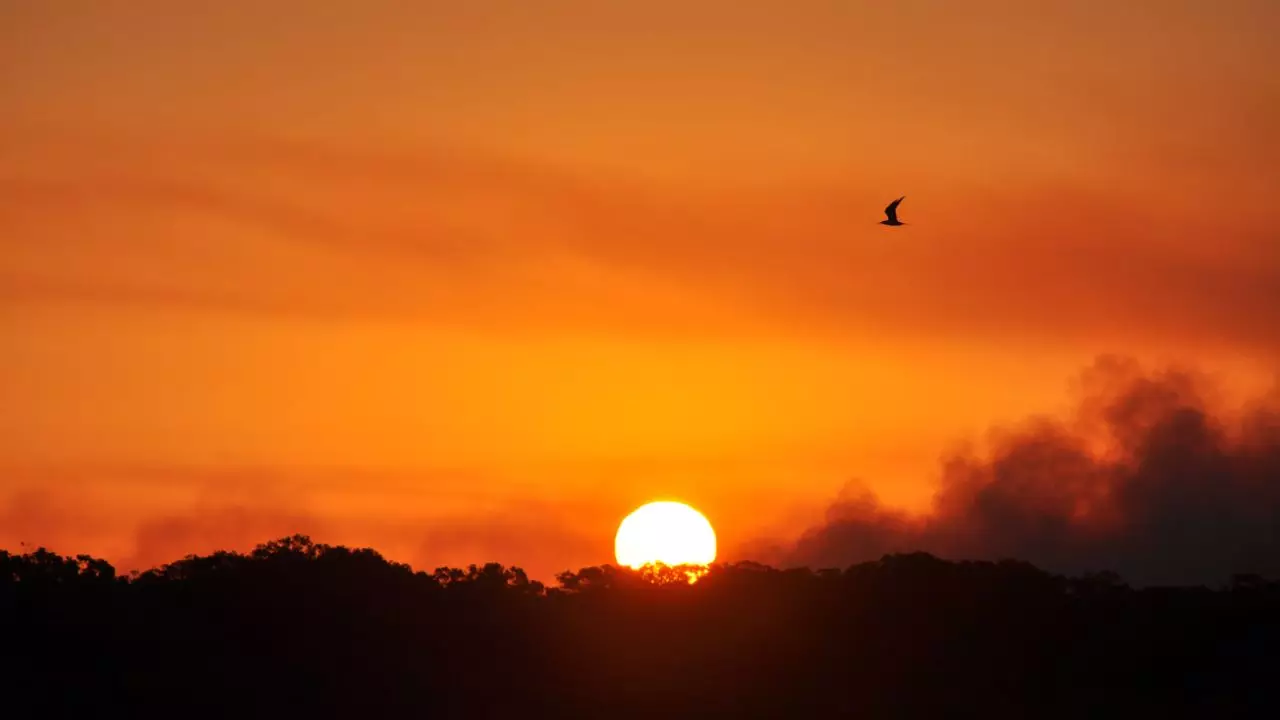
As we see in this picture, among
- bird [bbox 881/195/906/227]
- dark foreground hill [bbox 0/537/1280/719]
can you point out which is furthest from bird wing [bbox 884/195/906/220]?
dark foreground hill [bbox 0/537/1280/719]

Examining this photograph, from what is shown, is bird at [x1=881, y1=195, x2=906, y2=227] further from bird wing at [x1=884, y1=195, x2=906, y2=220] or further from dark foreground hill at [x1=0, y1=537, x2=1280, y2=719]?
dark foreground hill at [x1=0, y1=537, x2=1280, y2=719]

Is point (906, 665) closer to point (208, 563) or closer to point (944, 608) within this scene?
point (944, 608)

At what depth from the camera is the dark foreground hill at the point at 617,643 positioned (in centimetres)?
7275

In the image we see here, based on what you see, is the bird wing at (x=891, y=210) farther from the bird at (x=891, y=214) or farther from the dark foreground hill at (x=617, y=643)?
the dark foreground hill at (x=617, y=643)

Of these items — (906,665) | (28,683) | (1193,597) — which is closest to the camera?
(28,683)

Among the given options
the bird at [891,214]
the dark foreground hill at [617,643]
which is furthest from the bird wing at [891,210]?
the dark foreground hill at [617,643]

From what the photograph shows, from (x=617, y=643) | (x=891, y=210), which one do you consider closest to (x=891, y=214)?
(x=891, y=210)

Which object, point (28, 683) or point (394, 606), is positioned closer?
point (28, 683)

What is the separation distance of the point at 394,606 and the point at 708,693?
12.5m

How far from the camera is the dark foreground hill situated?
7275cm

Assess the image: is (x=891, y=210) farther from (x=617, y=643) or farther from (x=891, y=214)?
(x=617, y=643)

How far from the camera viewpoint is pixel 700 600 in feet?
256

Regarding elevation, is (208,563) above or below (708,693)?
above

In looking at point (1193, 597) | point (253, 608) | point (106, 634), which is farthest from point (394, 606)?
point (1193, 597)
